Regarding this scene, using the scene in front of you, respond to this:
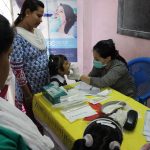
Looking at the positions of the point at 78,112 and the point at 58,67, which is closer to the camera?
the point at 78,112

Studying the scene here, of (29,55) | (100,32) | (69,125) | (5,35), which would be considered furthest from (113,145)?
(100,32)

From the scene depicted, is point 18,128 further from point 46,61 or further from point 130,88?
point 130,88

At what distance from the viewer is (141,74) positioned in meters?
1.97

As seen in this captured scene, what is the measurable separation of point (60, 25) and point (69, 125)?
1.75 metres

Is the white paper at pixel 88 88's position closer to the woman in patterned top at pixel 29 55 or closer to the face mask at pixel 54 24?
the woman in patterned top at pixel 29 55

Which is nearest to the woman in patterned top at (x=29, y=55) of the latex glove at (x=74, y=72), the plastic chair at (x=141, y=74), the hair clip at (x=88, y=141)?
the latex glove at (x=74, y=72)

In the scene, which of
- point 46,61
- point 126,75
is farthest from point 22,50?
point 126,75

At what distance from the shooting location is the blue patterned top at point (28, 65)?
1.57 metres

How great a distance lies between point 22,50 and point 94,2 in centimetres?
143

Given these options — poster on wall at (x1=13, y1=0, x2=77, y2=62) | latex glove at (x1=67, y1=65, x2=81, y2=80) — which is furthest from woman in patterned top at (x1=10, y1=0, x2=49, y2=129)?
poster on wall at (x1=13, y1=0, x2=77, y2=62)

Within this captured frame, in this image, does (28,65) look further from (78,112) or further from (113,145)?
(113,145)

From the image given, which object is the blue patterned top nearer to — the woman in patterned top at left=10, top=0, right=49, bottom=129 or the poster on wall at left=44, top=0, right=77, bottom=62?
the woman in patterned top at left=10, top=0, right=49, bottom=129

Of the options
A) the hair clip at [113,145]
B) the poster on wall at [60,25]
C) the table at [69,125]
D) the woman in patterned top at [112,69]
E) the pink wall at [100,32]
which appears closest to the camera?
the hair clip at [113,145]

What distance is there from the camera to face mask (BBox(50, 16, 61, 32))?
2.68 meters
